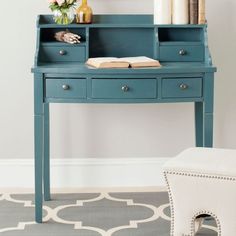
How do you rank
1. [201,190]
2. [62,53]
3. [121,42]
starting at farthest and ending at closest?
[121,42] → [62,53] → [201,190]

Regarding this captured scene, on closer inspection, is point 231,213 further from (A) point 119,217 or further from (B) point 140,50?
(B) point 140,50

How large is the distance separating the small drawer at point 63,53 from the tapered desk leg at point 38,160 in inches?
16.8

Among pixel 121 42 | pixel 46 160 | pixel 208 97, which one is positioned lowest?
pixel 46 160

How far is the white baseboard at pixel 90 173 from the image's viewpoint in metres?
3.51

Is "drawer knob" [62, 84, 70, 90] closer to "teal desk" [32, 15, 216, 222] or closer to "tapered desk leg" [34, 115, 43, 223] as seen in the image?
"teal desk" [32, 15, 216, 222]

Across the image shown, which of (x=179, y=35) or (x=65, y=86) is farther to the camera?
(x=179, y=35)

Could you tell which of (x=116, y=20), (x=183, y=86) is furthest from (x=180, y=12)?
(x=183, y=86)

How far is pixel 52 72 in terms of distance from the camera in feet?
9.42

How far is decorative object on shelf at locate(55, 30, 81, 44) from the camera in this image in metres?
3.16

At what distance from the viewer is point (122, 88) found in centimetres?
288

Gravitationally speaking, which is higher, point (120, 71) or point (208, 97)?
point (120, 71)

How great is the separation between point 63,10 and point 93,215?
1061mm

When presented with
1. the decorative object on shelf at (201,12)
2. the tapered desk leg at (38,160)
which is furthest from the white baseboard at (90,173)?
the decorative object on shelf at (201,12)

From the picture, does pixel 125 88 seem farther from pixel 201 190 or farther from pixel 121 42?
pixel 201 190
